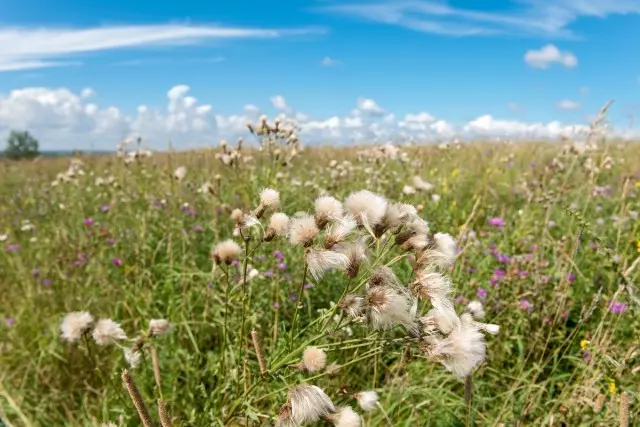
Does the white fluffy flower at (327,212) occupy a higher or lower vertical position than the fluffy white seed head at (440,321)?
higher

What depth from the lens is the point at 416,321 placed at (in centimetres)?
131

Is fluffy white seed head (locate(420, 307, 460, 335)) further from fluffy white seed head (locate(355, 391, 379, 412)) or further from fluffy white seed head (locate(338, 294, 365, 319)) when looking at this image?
fluffy white seed head (locate(355, 391, 379, 412))

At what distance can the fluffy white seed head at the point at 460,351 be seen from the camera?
3.99 ft

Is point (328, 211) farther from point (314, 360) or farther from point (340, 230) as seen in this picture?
point (314, 360)

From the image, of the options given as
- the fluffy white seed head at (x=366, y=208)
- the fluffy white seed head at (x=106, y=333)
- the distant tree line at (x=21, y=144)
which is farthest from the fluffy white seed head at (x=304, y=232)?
the distant tree line at (x=21, y=144)

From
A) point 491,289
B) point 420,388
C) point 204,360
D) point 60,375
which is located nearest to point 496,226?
point 491,289

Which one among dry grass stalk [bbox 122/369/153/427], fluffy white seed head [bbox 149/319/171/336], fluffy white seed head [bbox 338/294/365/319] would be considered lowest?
fluffy white seed head [bbox 149/319/171/336]

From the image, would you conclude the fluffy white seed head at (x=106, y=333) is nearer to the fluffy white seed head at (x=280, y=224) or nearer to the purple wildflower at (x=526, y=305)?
the fluffy white seed head at (x=280, y=224)

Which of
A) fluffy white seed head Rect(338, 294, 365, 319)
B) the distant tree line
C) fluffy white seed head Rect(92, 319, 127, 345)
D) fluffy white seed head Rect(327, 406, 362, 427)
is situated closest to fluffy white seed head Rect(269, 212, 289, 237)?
fluffy white seed head Rect(338, 294, 365, 319)

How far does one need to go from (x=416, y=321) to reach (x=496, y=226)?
9.68 feet

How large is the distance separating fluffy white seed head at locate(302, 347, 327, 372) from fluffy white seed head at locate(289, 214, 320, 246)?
0.93 ft

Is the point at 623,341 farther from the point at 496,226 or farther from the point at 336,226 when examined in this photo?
the point at 336,226

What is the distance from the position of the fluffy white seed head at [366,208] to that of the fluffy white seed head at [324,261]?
12 centimetres

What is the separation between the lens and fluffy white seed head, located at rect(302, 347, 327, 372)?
121 cm
